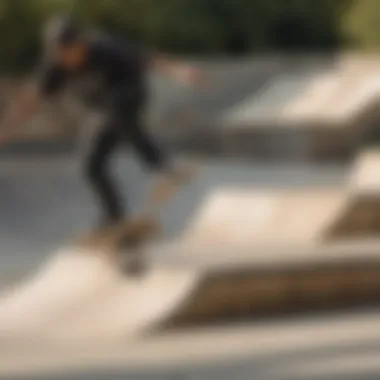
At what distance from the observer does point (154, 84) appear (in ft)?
61.8

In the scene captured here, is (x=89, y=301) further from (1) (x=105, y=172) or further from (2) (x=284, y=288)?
(1) (x=105, y=172)

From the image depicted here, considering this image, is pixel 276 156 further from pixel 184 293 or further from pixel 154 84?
pixel 184 293

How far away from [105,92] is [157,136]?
356 inches

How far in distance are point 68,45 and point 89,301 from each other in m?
1.99

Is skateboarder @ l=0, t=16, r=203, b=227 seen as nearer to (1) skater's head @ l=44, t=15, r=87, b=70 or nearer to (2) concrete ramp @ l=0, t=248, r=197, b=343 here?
(1) skater's head @ l=44, t=15, r=87, b=70

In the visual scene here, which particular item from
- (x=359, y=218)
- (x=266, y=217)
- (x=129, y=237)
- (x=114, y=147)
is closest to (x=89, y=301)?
(x=129, y=237)

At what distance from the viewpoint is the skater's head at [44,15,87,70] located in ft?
28.8

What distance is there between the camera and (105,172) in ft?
31.2

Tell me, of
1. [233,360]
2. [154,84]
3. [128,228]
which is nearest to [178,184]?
[128,228]

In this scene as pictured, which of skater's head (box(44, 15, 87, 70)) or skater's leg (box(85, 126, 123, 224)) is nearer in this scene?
skater's head (box(44, 15, 87, 70))

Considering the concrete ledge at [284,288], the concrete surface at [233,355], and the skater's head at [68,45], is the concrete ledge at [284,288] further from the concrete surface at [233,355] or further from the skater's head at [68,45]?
the skater's head at [68,45]

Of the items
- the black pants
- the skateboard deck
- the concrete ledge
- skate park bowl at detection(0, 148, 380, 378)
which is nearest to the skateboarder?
the black pants

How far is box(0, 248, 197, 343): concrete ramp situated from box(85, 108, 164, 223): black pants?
59 centimetres

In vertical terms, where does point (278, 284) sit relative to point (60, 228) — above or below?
below
